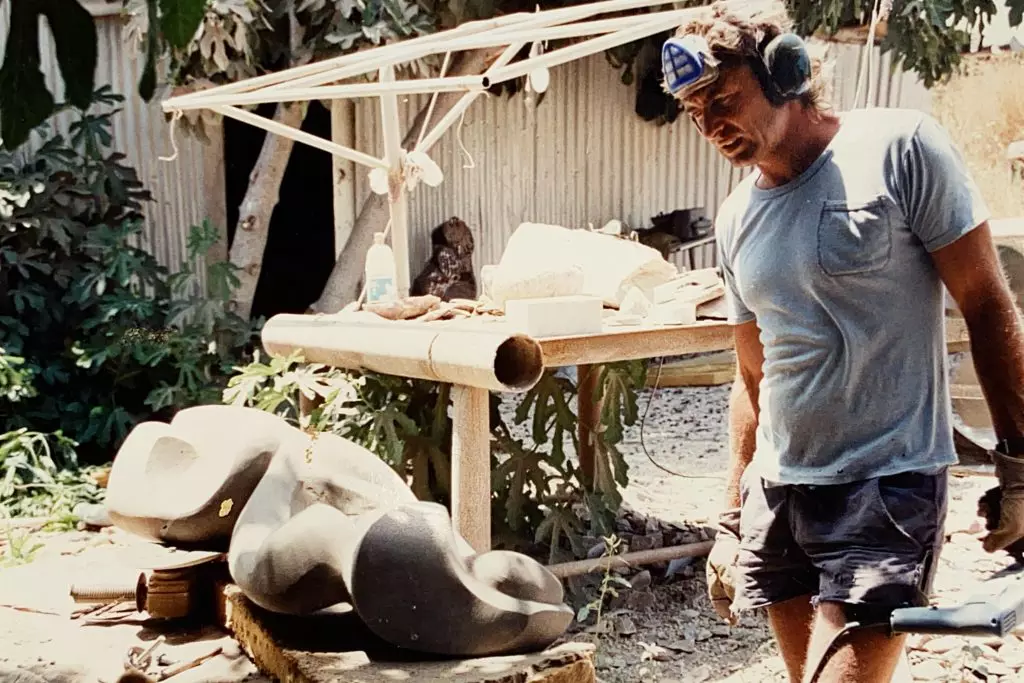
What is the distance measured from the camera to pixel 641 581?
193 inches

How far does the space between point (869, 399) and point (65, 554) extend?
4.53m

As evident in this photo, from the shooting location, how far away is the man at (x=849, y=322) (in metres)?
2.09

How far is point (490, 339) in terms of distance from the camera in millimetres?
3656

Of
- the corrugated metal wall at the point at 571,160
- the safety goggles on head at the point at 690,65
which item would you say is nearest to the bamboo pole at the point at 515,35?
the safety goggles on head at the point at 690,65

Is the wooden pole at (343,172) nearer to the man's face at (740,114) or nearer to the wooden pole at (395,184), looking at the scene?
the wooden pole at (395,184)

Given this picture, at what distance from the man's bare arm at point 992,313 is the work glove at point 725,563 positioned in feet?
2.44

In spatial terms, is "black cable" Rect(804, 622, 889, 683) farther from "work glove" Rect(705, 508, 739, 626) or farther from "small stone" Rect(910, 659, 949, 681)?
"small stone" Rect(910, 659, 949, 681)

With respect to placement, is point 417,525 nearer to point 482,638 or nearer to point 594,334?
point 482,638

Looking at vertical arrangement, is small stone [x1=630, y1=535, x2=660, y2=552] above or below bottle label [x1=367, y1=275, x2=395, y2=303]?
below

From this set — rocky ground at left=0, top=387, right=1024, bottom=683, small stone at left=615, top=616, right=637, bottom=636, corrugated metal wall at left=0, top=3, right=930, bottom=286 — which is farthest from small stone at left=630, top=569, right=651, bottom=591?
corrugated metal wall at left=0, top=3, right=930, bottom=286

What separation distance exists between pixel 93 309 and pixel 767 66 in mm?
6200

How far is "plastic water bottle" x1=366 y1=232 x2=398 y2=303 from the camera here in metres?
5.03

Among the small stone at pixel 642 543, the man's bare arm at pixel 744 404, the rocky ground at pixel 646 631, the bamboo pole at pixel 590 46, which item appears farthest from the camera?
Answer: the small stone at pixel 642 543

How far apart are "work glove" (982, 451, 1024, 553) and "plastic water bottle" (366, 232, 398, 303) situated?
332 cm
